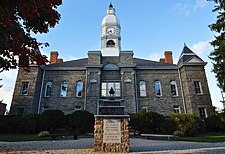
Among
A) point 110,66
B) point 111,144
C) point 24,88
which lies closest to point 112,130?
point 111,144

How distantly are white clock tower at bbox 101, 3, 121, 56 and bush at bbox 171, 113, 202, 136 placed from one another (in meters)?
15.7

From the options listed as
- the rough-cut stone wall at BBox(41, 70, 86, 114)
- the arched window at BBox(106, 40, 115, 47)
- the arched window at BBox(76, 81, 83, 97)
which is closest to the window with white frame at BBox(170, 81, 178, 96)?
the rough-cut stone wall at BBox(41, 70, 86, 114)

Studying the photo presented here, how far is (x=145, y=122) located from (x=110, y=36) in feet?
60.5

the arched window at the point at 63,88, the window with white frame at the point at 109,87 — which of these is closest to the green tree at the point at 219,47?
the window with white frame at the point at 109,87

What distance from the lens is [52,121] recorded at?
54.9 feet

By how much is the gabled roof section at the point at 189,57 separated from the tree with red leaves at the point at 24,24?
19.8 meters

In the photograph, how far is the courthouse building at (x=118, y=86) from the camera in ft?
67.0

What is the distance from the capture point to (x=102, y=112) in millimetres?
8750

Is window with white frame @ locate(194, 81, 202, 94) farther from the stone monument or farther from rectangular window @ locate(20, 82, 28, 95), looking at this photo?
rectangular window @ locate(20, 82, 28, 95)

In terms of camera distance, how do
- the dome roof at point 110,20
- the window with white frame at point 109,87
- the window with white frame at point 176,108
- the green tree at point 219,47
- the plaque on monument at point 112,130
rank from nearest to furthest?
the plaque on monument at point 112,130
the green tree at point 219,47
the window with white frame at point 176,108
the window with white frame at point 109,87
the dome roof at point 110,20

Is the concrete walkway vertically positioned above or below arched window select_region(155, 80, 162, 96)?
below

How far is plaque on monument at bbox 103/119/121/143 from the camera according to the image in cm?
743

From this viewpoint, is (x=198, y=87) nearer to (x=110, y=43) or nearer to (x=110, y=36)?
(x=110, y=43)

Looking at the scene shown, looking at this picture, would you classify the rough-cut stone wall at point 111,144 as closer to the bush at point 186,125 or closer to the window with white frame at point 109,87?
the bush at point 186,125
